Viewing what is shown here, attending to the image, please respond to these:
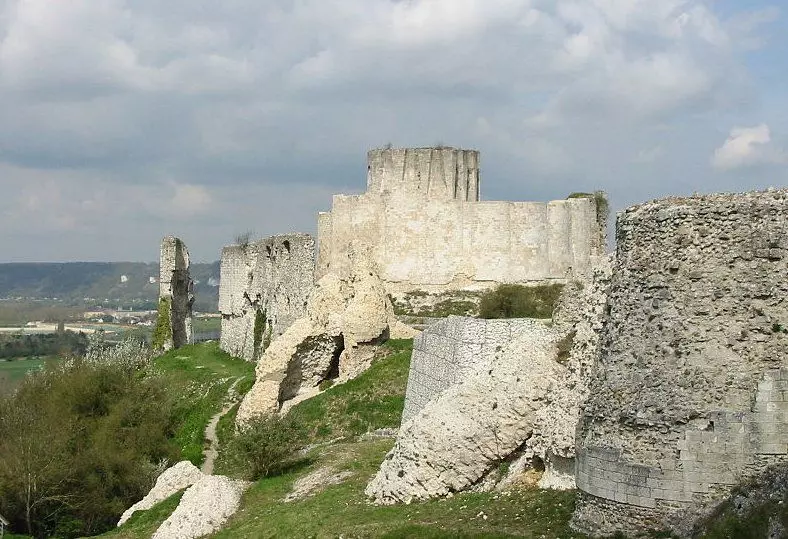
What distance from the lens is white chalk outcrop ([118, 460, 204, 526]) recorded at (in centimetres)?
2606

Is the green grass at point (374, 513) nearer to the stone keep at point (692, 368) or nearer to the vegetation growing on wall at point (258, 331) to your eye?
the stone keep at point (692, 368)

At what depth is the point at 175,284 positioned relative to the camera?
186ft

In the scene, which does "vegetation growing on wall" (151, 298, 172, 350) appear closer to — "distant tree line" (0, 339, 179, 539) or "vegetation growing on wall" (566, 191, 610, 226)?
"distant tree line" (0, 339, 179, 539)

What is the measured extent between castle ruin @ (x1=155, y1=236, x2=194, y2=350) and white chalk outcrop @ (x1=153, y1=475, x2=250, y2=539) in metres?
33.3

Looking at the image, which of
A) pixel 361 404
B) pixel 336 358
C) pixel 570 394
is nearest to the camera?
pixel 570 394

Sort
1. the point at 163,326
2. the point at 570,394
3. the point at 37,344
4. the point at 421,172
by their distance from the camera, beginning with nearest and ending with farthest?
the point at 570,394
the point at 421,172
the point at 163,326
the point at 37,344

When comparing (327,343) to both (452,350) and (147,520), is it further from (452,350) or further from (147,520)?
(452,350)

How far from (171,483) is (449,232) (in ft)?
67.8

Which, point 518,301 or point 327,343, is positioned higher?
point 518,301

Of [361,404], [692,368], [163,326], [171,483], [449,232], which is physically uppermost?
[449,232]

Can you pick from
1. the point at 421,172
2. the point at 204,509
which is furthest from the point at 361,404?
the point at 421,172

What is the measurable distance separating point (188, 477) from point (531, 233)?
21583mm

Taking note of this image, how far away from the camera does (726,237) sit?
1167 cm

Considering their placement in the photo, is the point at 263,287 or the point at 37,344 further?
the point at 37,344
